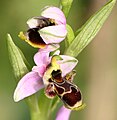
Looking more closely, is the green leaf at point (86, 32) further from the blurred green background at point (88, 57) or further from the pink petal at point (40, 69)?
the blurred green background at point (88, 57)

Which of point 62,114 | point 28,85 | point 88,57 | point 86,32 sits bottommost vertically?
point 88,57

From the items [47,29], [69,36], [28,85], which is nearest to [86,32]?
[69,36]

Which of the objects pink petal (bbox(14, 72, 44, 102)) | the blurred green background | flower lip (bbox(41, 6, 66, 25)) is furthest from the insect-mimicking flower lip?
the blurred green background

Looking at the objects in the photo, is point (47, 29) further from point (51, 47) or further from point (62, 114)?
point (62, 114)

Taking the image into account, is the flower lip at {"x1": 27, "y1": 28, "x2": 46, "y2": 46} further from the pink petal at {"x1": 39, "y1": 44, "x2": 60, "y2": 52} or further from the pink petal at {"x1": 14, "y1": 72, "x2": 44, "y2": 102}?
the pink petal at {"x1": 14, "y1": 72, "x2": 44, "y2": 102}

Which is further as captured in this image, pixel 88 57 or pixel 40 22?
pixel 88 57

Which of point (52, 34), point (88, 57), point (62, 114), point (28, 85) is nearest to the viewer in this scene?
point (52, 34)

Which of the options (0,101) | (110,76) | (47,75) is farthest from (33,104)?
(110,76)

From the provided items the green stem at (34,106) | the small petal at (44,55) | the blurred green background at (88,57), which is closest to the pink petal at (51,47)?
the small petal at (44,55)
